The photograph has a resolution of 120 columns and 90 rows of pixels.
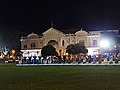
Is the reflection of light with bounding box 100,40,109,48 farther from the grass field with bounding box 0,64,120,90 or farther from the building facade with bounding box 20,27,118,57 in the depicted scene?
the grass field with bounding box 0,64,120,90

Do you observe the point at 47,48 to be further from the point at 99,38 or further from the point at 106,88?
the point at 106,88

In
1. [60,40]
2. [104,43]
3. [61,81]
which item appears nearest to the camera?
[61,81]

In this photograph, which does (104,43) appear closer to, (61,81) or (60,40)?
(60,40)

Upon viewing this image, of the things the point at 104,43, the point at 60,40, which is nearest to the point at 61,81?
the point at 104,43

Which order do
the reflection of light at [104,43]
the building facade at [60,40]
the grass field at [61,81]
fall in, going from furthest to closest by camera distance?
the building facade at [60,40] → the reflection of light at [104,43] → the grass field at [61,81]

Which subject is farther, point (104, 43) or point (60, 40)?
point (60, 40)

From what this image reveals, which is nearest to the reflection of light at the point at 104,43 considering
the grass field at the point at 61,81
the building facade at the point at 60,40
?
the building facade at the point at 60,40

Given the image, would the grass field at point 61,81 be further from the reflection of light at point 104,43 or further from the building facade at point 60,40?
the building facade at point 60,40

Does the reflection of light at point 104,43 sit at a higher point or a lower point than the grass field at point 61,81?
higher

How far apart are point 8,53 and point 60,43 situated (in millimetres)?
15696

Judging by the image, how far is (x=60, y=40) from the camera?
93062 mm

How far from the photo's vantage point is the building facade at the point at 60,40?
89.4m

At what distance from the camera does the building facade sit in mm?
89438

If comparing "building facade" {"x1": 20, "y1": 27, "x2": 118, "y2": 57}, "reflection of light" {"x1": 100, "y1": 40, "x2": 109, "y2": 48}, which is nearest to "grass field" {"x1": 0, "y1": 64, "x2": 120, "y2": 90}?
"reflection of light" {"x1": 100, "y1": 40, "x2": 109, "y2": 48}
